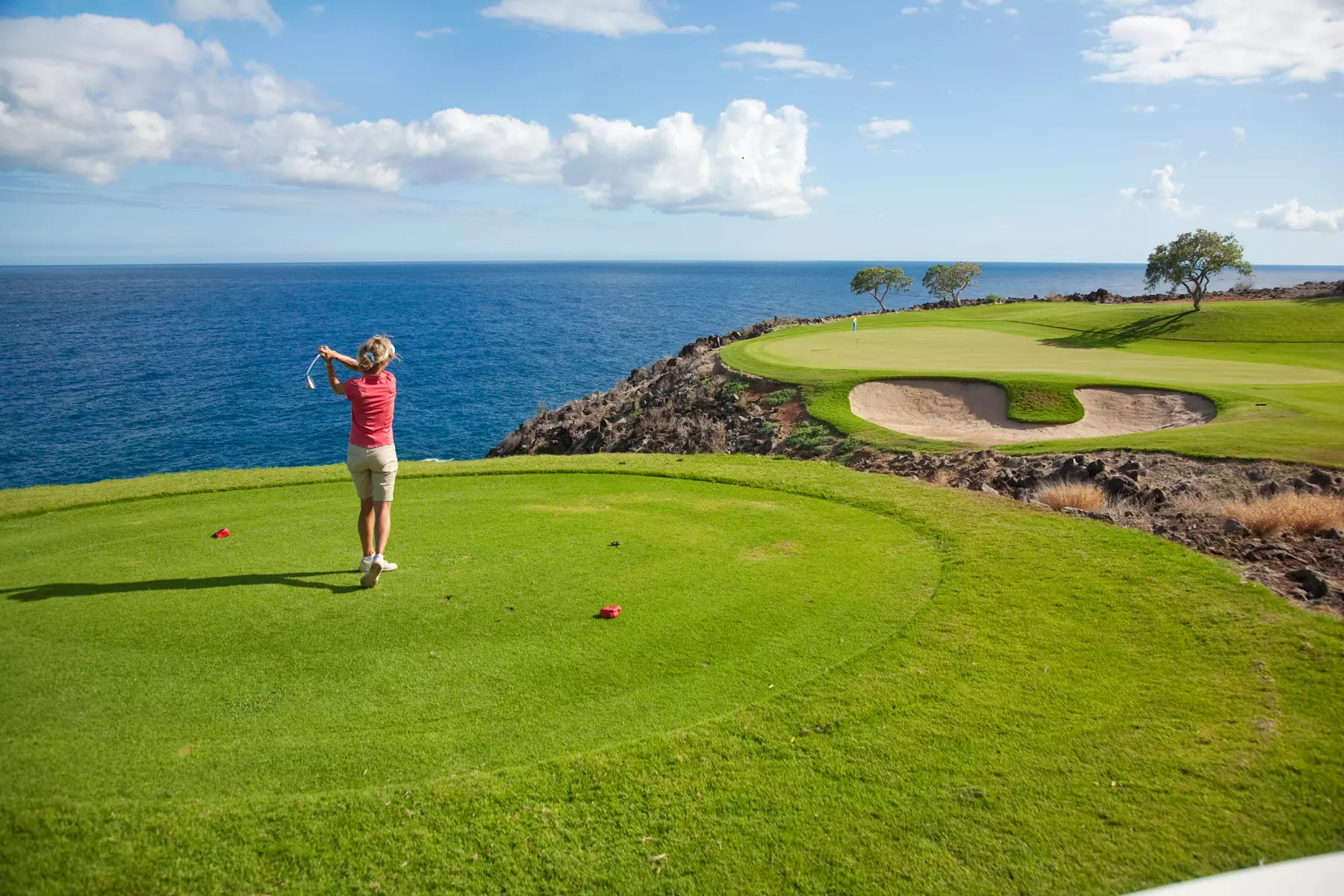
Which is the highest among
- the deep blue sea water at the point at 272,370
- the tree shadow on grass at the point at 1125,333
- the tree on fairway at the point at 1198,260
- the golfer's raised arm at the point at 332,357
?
the tree on fairway at the point at 1198,260

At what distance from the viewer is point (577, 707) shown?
539cm

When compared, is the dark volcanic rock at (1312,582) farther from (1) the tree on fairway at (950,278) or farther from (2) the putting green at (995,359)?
(1) the tree on fairway at (950,278)

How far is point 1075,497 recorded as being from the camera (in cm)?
1084

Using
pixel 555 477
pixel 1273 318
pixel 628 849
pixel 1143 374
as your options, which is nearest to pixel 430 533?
pixel 555 477

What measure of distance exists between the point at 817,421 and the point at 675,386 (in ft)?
25.0

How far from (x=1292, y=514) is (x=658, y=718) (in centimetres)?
854

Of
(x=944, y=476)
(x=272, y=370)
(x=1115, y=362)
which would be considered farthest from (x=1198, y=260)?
(x=272, y=370)

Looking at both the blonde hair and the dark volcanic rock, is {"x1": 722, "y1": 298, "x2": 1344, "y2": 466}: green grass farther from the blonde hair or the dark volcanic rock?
the blonde hair

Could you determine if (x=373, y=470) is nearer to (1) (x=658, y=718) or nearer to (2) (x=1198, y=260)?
(1) (x=658, y=718)

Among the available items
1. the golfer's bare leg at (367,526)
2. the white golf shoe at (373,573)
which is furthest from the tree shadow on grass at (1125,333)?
the white golf shoe at (373,573)

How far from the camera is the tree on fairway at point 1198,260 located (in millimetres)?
33625

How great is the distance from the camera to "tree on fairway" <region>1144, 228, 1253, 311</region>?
33.6 meters

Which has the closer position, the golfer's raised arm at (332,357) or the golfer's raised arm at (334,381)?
the golfer's raised arm at (332,357)

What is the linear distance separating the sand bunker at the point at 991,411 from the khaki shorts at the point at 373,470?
481 inches
